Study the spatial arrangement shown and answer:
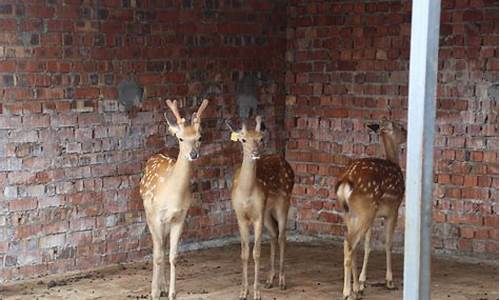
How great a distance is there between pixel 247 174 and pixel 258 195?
Answer: 189mm

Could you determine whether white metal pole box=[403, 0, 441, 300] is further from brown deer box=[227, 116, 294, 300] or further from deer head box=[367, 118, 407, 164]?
deer head box=[367, 118, 407, 164]

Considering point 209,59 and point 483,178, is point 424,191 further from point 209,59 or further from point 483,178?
point 209,59

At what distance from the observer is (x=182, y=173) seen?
6539 millimetres

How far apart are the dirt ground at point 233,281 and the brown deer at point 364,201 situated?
0.27m

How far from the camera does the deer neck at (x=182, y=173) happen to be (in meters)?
6.52

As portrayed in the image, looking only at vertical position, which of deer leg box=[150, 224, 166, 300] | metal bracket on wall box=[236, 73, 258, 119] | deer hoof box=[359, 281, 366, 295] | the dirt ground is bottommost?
the dirt ground

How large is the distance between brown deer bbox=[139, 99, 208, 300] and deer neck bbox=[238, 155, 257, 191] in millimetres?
380

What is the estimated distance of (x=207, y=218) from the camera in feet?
28.8

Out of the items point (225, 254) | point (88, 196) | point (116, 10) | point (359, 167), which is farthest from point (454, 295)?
point (116, 10)

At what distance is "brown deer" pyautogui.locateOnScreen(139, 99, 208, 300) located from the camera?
6.47m

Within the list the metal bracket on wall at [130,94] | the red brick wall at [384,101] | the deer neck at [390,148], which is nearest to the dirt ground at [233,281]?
the red brick wall at [384,101]

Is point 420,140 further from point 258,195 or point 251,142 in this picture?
point 258,195

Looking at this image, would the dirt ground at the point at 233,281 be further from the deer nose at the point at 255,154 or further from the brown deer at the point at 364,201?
the deer nose at the point at 255,154

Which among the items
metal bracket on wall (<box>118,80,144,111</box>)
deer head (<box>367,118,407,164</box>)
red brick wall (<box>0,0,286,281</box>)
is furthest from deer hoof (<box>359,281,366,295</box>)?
metal bracket on wall (<box>118,80,144,111</box>)
